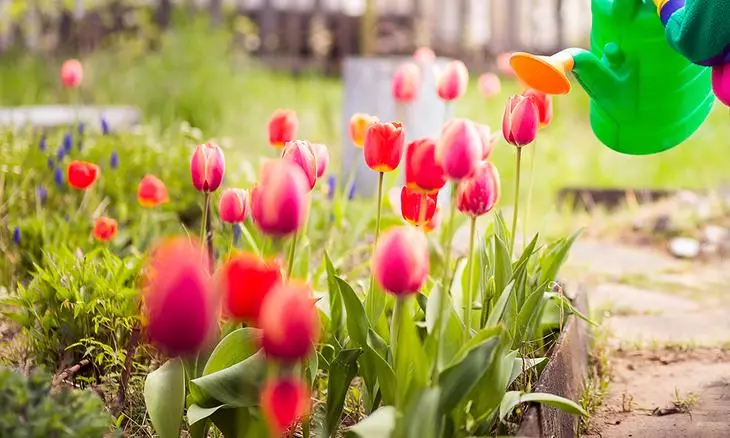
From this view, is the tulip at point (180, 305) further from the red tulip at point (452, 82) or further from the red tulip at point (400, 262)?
the red tulip at point (452, 82)

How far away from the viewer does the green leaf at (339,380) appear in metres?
1.79

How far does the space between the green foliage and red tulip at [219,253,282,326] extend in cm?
34

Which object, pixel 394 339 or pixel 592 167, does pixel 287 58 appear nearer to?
pixel 592 167

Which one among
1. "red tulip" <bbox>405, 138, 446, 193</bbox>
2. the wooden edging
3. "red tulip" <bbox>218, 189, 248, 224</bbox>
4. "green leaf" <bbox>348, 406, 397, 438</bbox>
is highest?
"red tulip" <bbox>405, 138, 446, 193</bbox>

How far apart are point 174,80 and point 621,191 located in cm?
282

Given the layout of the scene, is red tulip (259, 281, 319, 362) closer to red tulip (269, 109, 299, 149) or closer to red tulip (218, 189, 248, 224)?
red tulip (218, 189, 248, 224)

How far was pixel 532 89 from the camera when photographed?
192 centimetres

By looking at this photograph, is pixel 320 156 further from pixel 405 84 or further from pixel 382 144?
pixel 405 84

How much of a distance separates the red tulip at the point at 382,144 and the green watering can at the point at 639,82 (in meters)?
0.54

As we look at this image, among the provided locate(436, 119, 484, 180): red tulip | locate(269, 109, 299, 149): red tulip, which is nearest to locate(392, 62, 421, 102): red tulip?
locate(269, 109, 299, 149): red tulip

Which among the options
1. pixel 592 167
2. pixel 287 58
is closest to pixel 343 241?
pixel 592 167

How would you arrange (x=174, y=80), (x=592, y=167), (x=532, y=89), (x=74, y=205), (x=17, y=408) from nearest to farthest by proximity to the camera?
(x=17, y=408) < (x=532, y=89) < (x=74, y=205) < (x=592, y=167) < (x=174, y=80)

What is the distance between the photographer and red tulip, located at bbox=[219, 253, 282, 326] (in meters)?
1.22

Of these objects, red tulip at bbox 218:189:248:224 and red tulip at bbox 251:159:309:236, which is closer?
red tulip at bbox 251:159:309:236
